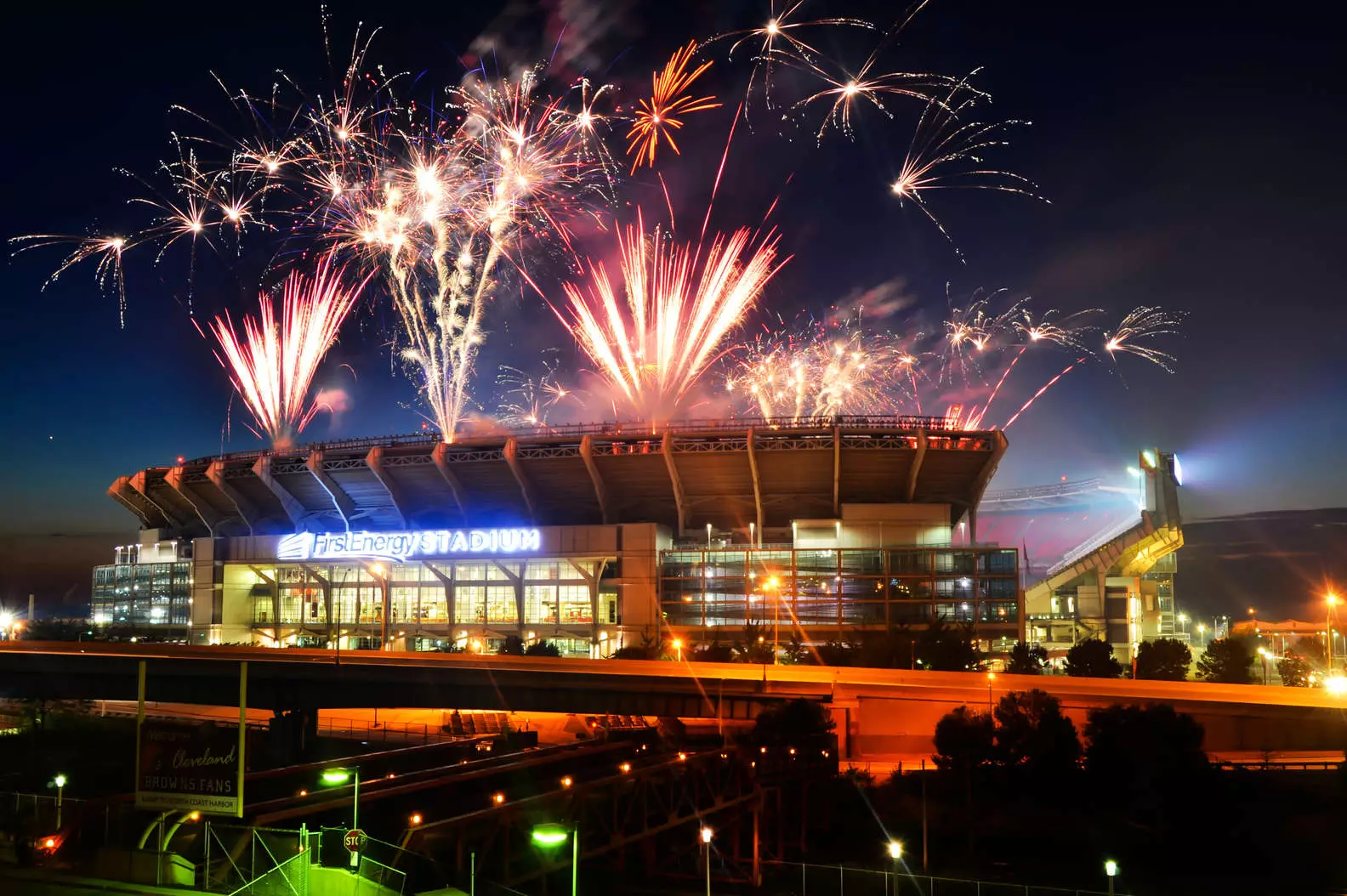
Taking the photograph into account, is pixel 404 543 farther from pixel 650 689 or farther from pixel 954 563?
pixel 650 689

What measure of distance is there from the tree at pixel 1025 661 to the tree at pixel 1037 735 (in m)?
19.8

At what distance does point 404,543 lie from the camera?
89188 mm

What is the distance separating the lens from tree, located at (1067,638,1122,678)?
6338cm

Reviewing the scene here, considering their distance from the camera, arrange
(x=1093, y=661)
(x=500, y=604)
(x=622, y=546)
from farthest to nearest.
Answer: (x=500, y=604)
(x=622, y=546)
(x=1093, y=661)

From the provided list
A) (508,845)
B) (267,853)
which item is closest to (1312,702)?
(508,845)

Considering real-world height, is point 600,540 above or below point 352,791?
above

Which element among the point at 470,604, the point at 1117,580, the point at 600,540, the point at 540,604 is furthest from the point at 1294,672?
the point at 470,604

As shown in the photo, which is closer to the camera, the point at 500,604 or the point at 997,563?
the point at 997,563

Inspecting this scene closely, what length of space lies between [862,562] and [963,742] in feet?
130

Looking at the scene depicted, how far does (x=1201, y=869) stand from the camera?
35.5 metres

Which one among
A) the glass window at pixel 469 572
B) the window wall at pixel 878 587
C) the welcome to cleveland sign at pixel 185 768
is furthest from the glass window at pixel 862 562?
the welcome to cleveland sign at pixel 185 768

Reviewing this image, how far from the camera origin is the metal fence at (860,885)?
32.4m

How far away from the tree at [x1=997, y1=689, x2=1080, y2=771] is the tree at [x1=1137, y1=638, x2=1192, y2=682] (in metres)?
27.2

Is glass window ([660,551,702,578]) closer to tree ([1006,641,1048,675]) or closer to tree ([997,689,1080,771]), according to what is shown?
tree ([1006,641,1048,675])
